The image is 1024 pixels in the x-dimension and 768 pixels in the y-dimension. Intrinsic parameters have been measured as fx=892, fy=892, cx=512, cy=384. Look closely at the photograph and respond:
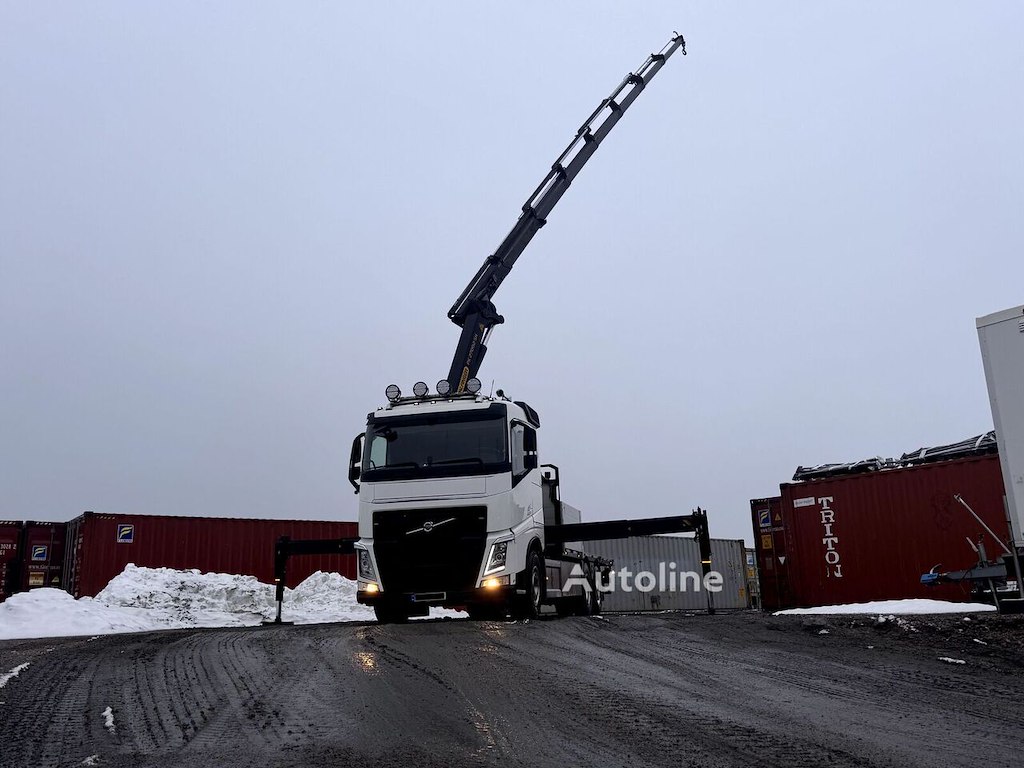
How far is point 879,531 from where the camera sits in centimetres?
1788

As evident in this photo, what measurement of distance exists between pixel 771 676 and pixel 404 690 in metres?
3.15

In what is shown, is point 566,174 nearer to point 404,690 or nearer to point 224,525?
point 224,525

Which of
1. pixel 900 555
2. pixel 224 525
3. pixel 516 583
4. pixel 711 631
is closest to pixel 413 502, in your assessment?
pixel 516 583

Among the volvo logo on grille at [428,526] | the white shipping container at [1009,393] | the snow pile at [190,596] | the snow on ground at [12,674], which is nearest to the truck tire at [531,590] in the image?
the volvo logo on grille at [428,526]

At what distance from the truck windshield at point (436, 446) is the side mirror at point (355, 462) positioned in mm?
213

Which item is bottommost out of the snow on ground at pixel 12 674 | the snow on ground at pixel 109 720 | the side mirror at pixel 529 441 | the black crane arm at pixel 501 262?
the snow on ground at pixel 109 720

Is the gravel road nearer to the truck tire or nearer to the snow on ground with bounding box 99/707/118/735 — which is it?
the snow on ground with bounding box 99/707/118/735

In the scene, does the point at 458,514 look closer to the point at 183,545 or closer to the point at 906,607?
the point at 906,607

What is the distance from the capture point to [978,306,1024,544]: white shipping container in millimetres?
10453

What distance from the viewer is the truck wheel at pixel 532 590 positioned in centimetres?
1277

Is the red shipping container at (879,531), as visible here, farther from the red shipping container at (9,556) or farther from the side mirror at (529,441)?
the red shipping container at (9,556)

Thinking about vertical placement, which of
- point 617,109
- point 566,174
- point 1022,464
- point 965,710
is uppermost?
point 617,109

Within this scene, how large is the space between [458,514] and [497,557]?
2.62 ft

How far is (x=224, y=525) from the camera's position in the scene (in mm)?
23781
